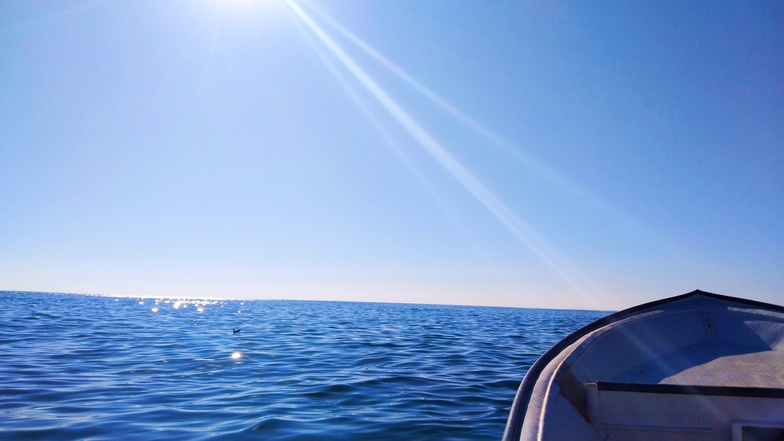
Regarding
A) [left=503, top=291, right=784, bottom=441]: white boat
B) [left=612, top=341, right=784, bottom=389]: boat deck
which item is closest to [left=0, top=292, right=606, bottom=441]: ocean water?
[left=503, top=291, right=784, bottom=441]: white boat

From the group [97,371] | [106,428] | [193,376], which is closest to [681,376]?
[106,428]

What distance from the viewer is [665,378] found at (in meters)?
6.45

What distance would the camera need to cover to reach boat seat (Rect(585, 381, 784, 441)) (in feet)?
14.6

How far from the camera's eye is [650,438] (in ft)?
15.5

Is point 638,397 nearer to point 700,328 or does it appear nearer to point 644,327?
point 644,327

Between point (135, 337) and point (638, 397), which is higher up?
point (638, 397)

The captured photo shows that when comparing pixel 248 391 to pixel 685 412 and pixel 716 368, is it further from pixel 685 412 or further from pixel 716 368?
pixel 716 368

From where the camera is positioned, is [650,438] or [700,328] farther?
[700,328]

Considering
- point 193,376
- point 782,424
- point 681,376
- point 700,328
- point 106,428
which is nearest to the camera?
point 782,424

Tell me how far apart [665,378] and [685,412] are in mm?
2008

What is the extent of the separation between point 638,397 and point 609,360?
86.6 inches

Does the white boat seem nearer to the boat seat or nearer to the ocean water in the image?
the boat seat

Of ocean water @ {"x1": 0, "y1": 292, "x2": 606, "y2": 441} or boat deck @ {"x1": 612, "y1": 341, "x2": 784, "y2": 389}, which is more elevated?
boat deck @ {"x1": 612, "y1": 341, "x2": 784, "y2": 389}

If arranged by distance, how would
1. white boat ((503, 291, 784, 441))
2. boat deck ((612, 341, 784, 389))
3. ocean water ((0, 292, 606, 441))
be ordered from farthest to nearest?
boat deck ((612, 341, 784, 389))
ocean water ((0, 292, 606, 441))
white boat ((503, 291, 784, 441))
